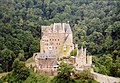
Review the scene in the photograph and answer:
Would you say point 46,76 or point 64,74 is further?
point 46,76

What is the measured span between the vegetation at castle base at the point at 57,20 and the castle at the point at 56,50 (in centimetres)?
689

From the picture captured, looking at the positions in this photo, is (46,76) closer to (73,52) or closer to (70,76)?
(70,76)

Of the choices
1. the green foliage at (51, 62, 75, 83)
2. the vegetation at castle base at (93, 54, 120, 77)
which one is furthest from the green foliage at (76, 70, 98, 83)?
the vegetation at castle base at (93, 54, 120, 77)

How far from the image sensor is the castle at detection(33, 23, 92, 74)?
5266cm

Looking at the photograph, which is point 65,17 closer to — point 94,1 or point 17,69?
point 94,1

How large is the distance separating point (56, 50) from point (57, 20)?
37.8 m

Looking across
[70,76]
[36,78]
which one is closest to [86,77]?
[70,76]

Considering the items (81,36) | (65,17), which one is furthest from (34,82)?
(65,17)

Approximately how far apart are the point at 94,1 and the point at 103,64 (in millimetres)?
45039

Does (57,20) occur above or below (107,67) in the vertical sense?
above

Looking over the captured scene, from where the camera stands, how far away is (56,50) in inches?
2215

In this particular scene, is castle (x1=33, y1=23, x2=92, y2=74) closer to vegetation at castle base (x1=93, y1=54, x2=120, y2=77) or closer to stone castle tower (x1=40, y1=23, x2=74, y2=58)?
stone castle tower (x1=40, y1=23, x2=74, y2=58)

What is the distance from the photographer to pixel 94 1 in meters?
104

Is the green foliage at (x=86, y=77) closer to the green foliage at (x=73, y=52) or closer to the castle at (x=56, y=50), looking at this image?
the castle at (x=56, y=50)
